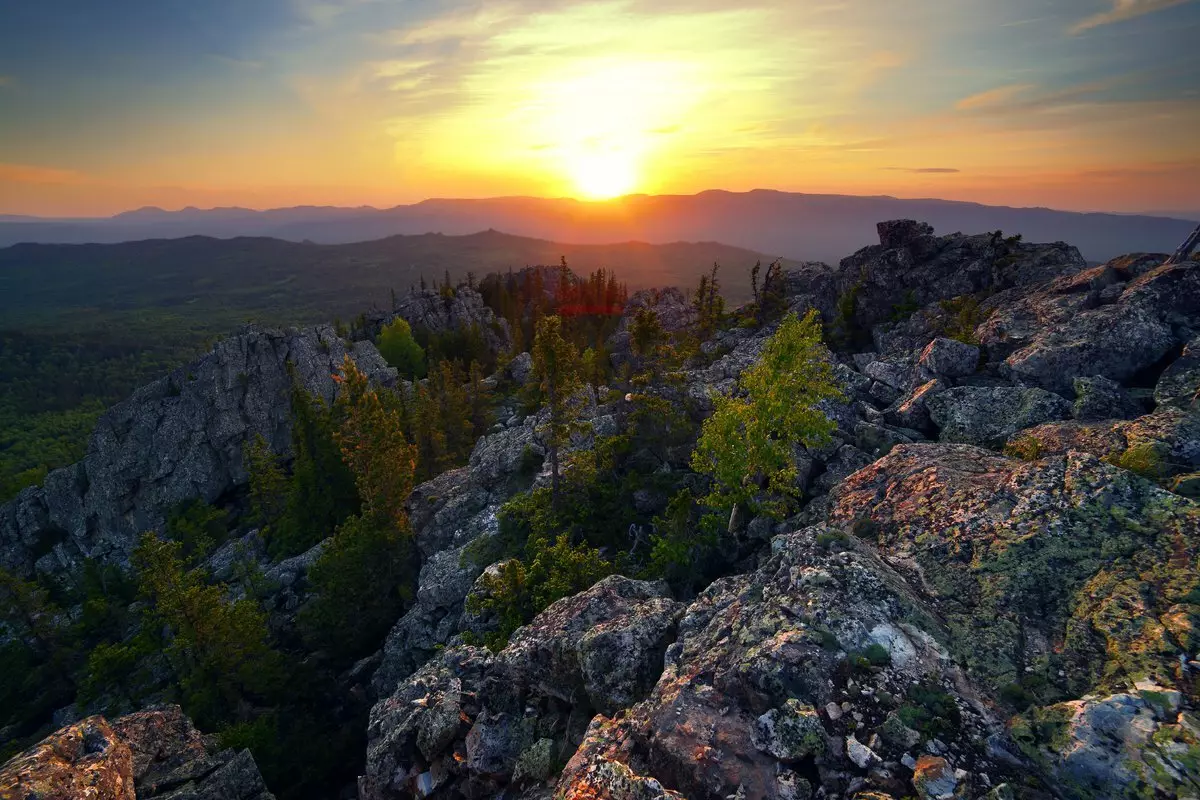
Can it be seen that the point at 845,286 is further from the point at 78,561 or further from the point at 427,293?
the point at 78,561

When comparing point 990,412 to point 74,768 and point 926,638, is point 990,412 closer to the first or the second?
point 926,638

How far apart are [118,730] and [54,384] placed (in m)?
255

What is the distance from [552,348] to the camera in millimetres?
32812

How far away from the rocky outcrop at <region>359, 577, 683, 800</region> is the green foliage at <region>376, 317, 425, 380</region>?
88.5 meters

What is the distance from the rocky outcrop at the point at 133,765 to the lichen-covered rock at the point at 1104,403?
128ft

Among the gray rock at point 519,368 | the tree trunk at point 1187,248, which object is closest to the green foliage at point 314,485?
the gray rock at point 519,368

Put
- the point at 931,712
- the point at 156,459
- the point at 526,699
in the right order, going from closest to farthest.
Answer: the point at 931,712 → the point at 526,699 → the point at 156,459

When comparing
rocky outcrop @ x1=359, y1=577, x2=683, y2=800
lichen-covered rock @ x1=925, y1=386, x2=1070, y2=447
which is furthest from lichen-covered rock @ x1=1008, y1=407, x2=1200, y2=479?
rocky outcrop @ x1=359, y1=577, x2=683, y2=800

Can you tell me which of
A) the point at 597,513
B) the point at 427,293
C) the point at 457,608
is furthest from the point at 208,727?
the point at 427,293

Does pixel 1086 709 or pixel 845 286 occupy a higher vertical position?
pixel 845 286

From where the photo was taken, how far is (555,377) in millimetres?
33594

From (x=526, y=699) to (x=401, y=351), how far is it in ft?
312

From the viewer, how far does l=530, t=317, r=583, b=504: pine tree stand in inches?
1292

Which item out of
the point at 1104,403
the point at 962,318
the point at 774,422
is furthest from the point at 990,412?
the point at 962,318
